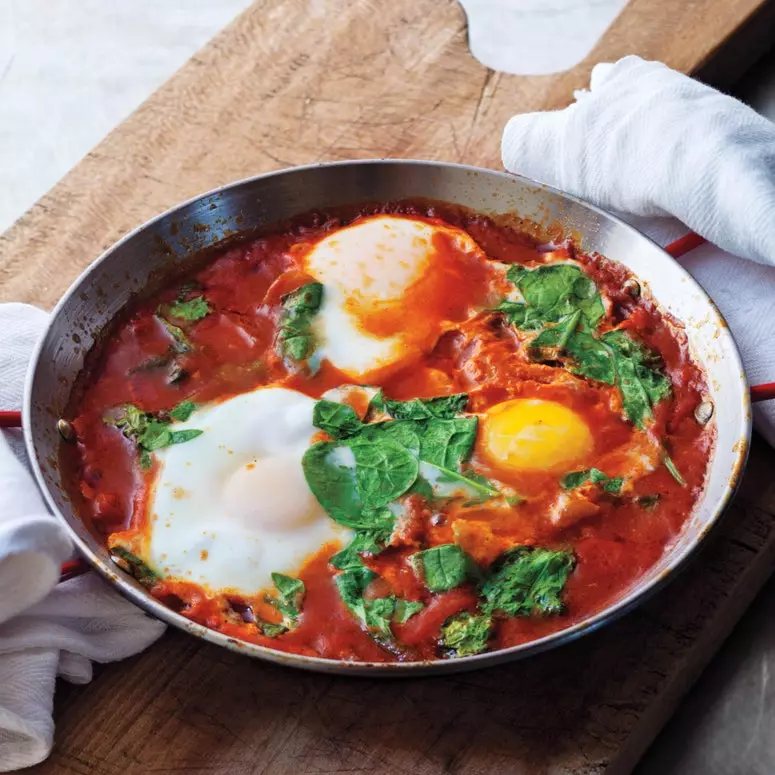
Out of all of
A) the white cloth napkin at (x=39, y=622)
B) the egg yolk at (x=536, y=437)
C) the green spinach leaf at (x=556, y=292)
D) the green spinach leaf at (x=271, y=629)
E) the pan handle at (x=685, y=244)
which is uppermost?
the pan handle at (x=685, y=244)

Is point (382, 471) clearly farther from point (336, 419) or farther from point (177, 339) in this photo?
point (177, 339)

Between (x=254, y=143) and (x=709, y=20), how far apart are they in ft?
6.14

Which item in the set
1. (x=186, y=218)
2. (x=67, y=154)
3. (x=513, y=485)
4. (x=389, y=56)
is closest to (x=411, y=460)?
(x=513, y=485)

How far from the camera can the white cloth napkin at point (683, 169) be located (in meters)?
2.90

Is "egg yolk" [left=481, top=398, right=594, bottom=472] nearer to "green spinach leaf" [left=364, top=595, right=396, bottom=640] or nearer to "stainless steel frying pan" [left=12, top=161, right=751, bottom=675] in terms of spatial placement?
"stainless steel frying pan" [left=12, top=161, right=751, bottom=675]

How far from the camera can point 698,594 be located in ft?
8.34

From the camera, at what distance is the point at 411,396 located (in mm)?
2801

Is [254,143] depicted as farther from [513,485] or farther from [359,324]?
[513,485]

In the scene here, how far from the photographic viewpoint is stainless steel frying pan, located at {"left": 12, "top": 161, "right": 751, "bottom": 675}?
87.1 inches

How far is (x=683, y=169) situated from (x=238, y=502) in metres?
1.69

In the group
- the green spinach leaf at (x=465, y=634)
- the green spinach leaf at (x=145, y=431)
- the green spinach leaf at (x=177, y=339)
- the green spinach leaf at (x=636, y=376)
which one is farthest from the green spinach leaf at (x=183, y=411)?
the green spinach leaf at (x=636, y=376)

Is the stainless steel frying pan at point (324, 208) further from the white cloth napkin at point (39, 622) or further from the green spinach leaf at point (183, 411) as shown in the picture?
the green spinach leaf at point (183, 411)

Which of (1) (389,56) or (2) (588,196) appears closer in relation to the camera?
(2) (588,196)

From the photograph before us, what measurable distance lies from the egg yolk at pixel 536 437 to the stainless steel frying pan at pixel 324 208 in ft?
1.16
